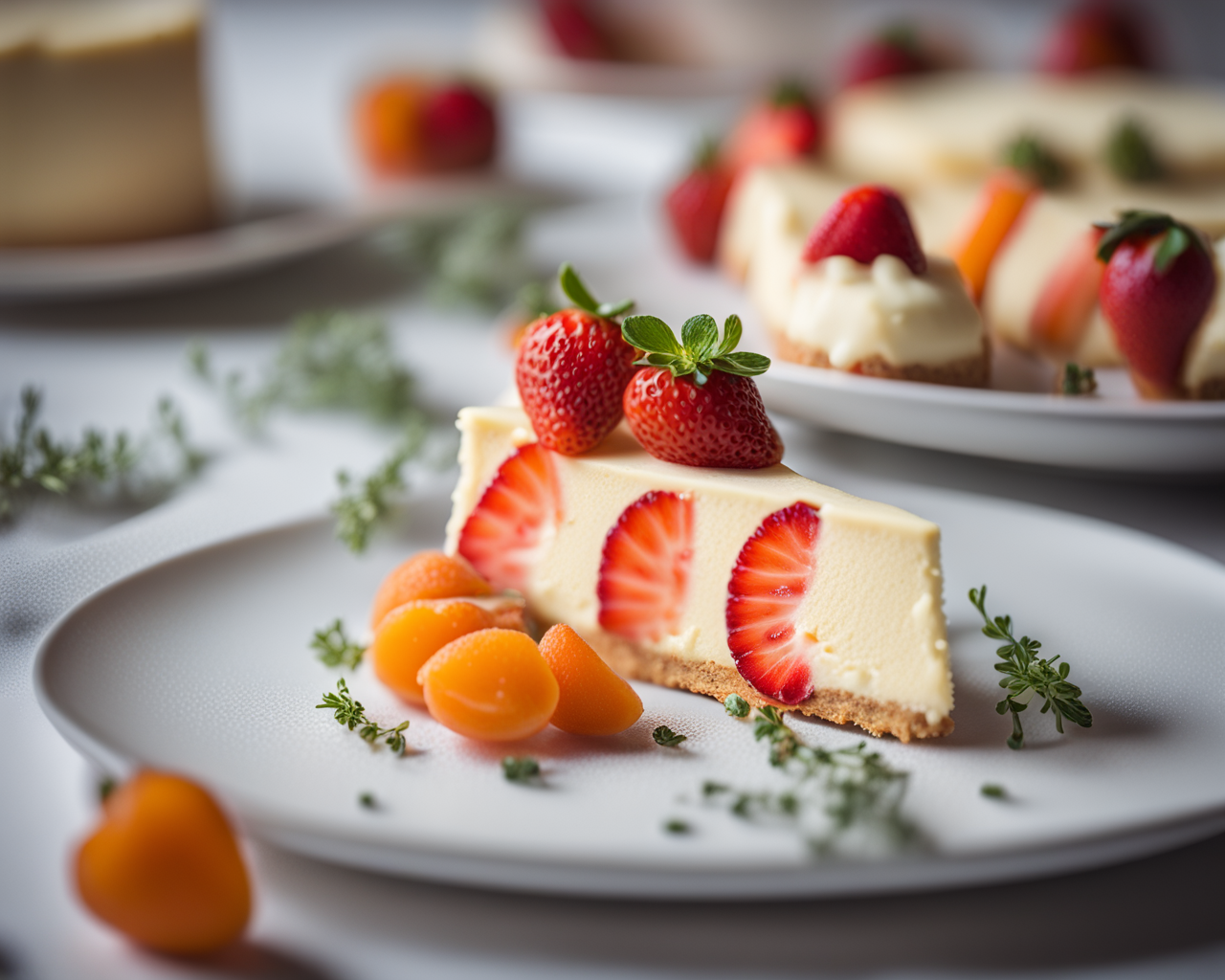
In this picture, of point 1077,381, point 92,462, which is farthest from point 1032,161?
point 92,462

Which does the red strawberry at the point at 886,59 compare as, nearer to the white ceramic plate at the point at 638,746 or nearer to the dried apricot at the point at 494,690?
the white ceramic plate at the point at 638,746

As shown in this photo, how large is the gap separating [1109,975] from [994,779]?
0.23m

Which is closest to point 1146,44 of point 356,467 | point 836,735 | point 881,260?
point 881,260

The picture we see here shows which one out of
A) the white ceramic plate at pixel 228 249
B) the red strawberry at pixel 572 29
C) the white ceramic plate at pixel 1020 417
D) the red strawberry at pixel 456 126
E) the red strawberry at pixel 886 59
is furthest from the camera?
the red strawberry at pixel 572 29

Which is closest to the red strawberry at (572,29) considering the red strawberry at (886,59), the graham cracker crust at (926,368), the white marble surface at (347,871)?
the white marble surface at (347,871)

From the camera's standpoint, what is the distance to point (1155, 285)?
1915 millimetres

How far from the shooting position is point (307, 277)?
3121 mm

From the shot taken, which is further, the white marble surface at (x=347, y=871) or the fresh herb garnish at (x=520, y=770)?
the fresh herb garnish at (x=520, y=770)

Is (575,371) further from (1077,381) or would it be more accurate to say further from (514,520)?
(1077,381)

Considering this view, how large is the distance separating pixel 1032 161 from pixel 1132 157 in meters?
0.21

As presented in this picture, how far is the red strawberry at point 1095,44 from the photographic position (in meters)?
3.65

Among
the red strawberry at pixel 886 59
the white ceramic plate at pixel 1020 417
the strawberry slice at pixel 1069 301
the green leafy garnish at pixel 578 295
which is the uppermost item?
the red strawberry at pixel 886 59

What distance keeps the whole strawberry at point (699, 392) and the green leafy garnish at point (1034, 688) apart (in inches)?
14.6

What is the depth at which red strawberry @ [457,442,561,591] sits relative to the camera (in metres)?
1.68
